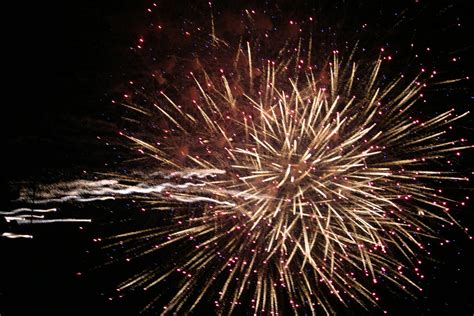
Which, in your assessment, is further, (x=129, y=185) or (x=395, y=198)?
(x=129, y=185)

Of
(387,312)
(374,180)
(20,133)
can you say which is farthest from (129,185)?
(387,312)

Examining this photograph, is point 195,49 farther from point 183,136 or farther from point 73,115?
point 73,115

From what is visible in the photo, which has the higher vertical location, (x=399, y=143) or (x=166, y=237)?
(x=399, y=143)

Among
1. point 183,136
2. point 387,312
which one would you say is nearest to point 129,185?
point 183,136

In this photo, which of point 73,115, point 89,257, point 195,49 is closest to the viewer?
point 195,49

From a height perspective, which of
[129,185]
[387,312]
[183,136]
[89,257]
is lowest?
[387,312]

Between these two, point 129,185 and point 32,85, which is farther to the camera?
point 129,185

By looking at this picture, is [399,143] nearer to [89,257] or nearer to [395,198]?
[395,198]

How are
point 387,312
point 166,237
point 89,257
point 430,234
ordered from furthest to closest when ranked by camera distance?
point 166,237 → point 89,257 → point 387,312 → point 430,234

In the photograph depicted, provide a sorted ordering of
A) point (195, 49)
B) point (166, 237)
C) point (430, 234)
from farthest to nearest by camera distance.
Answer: point (166, 237) < point (430, 234) < point (195, 49)
